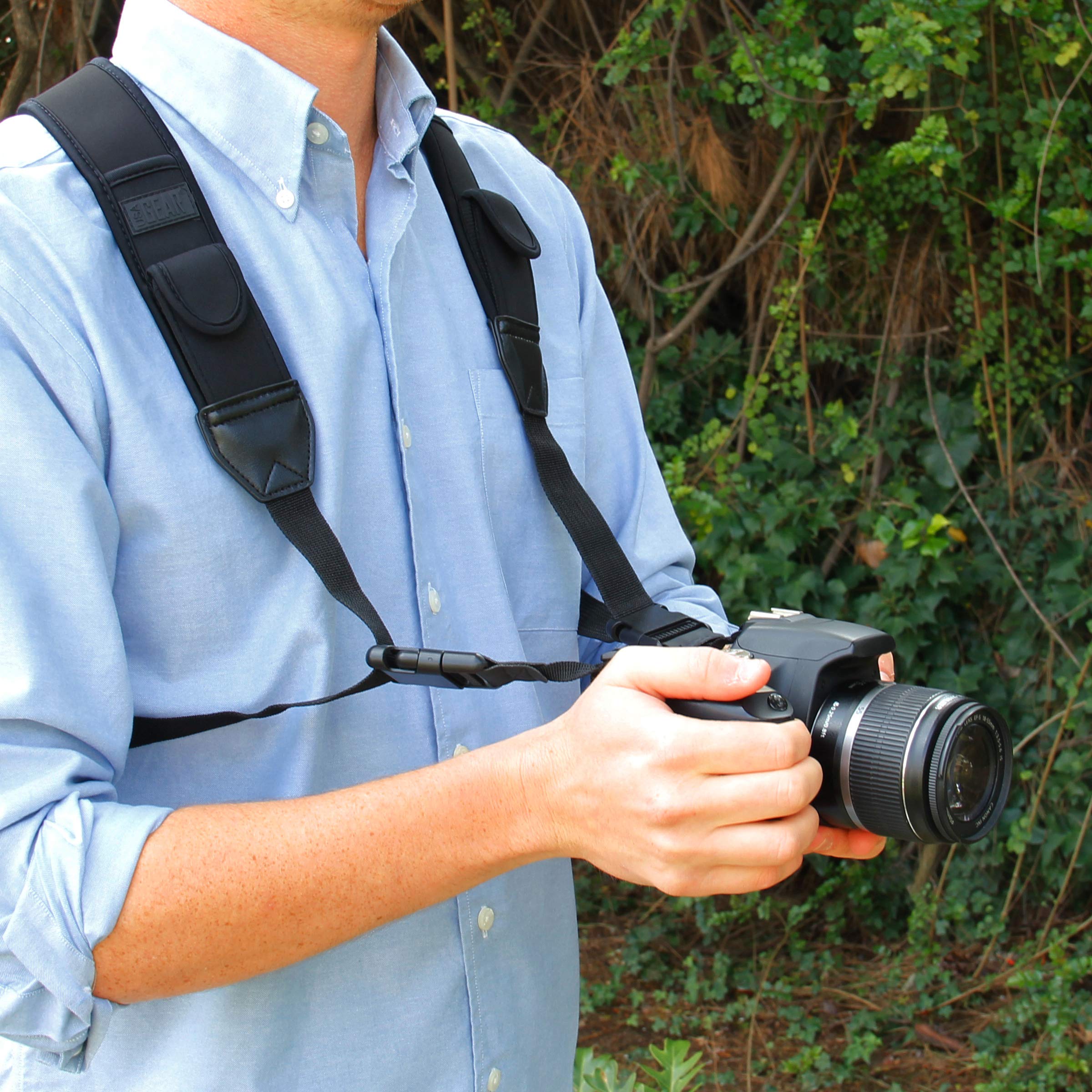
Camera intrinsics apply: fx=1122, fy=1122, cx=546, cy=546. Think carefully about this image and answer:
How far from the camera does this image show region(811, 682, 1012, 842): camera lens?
0.95 m

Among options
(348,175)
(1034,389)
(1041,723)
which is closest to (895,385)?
(1034,389)

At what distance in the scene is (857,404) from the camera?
3.10 metres

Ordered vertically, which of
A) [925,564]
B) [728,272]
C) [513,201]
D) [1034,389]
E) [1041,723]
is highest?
[513,201]

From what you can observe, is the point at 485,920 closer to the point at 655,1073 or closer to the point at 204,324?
the point at 204,324

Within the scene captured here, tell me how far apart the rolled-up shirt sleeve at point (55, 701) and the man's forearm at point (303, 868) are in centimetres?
3

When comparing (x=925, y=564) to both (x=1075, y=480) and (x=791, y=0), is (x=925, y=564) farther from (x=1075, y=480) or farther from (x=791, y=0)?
(x=791, y=0)

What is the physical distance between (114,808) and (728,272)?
2621 millimetres

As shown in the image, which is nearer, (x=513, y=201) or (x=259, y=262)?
(x=259, y=262)

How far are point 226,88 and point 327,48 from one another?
0.45 feet

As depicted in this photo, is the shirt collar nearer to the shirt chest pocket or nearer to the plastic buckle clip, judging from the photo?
the shirt chest pocket

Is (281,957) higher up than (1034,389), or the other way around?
(281,957)

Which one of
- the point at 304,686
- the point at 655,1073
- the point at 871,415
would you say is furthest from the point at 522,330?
the point at 871,415

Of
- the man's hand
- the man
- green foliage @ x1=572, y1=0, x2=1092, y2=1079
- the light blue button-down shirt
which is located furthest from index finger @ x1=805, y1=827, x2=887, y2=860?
green foliage @ x1=572, y1=0, x2=1092, y2=1079

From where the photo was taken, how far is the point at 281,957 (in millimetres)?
840
